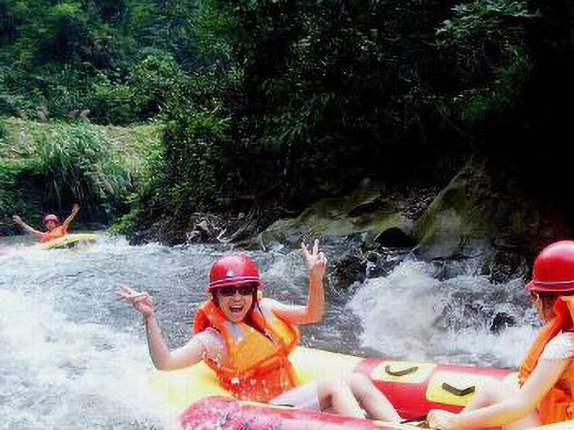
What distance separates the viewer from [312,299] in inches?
141

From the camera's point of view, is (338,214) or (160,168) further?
(160,168)

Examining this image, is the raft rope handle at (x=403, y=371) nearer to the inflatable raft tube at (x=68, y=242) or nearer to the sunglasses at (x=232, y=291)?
the sunglasses at (x=232, y=291)

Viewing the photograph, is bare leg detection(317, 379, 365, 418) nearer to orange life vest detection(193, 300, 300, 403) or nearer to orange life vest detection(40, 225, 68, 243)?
orange life vest detection(193, 300, 300, 403)

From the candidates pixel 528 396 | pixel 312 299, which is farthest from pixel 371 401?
pixel 528 396

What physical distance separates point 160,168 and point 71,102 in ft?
35.9

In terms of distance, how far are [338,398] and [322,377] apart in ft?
0.79

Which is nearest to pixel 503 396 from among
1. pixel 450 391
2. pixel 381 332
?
pixel 450 391

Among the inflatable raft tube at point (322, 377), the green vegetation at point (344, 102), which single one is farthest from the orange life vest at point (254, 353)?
the green vegetation at point (344, 102)

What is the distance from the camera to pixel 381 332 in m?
6.51

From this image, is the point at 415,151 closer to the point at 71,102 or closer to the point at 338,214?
the point at 338,214

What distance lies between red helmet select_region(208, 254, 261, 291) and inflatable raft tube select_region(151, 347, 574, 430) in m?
0.53

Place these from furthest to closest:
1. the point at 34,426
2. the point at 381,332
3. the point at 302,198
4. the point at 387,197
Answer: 1. the point at 302,198
2. the point at 387,197
3. the point at 381,332
4. the point at 34,426

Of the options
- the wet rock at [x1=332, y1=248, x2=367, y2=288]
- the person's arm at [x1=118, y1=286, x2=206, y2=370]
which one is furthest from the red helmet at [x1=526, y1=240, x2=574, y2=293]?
the wet rock at [x1=332, y1=248, x2=367, y2=288]

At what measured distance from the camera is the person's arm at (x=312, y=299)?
3.51 metres
